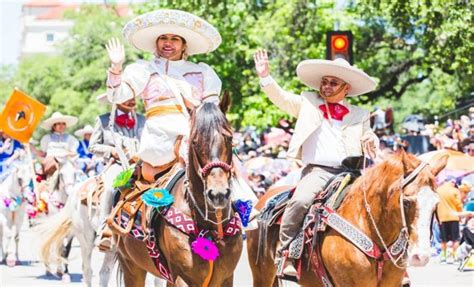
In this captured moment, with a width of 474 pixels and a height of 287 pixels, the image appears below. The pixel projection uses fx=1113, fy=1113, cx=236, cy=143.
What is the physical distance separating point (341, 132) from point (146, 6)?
30.9 metres

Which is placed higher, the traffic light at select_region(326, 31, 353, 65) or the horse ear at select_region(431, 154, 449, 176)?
the traffic light at select_region(326, 31, 353, 65)

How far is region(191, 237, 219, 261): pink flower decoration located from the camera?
906 centimetres

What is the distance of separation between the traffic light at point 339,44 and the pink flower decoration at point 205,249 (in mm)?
7379

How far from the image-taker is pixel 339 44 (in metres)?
16.2

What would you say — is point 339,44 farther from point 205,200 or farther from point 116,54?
point 205,200

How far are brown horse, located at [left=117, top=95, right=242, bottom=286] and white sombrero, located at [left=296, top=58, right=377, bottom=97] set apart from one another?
139cm

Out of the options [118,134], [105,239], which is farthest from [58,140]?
[105,239]

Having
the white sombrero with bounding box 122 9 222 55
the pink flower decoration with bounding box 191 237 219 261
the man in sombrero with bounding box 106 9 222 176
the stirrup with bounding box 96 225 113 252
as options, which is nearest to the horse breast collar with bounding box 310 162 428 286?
the pink flower decoration with bounding box 191 237 219 261

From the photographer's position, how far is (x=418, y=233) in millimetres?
8383

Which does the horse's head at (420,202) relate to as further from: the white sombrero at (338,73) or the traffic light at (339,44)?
the traffic light at (339,44)

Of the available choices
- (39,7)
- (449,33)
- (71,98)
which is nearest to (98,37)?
(71,98)

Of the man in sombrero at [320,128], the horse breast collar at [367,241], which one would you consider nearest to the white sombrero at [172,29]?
the man in sombrero at [320,128]

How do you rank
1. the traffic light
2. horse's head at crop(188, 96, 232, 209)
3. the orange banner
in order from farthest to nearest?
the orange banner
the traffic light
horse's head at crop(188, 96, 232, 209)

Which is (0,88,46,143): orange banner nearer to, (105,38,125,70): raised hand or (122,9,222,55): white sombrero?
(122,9,222,55): white sombrero
